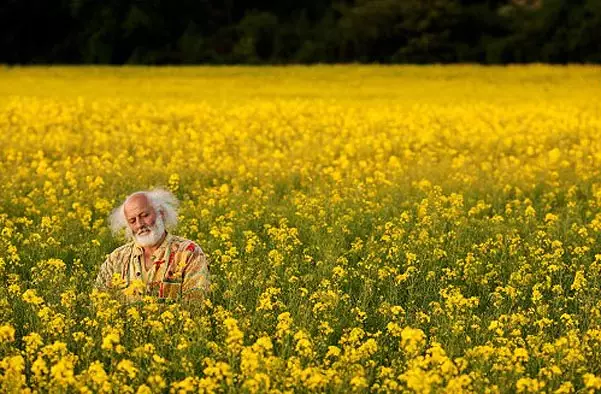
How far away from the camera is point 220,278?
728 centimetres

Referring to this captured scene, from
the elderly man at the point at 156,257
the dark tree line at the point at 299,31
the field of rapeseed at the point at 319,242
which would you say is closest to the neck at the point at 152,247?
the elderly man at the point at 156,257

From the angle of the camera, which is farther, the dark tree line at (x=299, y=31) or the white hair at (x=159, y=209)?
the dark tree line at (x=299, y=31)

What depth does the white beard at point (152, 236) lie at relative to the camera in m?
6.23

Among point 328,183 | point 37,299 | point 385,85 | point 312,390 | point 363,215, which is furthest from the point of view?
point 385,85

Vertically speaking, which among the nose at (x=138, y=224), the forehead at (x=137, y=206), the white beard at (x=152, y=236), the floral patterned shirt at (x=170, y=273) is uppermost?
the forehead at (x=137, y=206)

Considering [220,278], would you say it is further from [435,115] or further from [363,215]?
[435,115]

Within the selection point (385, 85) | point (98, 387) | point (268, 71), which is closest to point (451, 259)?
point (98, 387)

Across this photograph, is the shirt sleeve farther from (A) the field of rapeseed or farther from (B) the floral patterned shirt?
(A) the field of rapeseed

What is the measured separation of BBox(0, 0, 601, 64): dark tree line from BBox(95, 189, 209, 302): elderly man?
→ 3758 cm

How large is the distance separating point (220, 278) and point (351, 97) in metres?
17.7

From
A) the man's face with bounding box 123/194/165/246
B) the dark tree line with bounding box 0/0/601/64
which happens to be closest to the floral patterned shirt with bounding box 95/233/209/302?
the man's face with bounding box 123/194/165/246

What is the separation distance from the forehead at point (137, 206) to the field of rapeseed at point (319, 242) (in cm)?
53

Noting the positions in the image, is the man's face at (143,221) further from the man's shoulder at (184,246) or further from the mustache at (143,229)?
the man's shoulder at (184,246)

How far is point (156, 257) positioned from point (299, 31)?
147ft
